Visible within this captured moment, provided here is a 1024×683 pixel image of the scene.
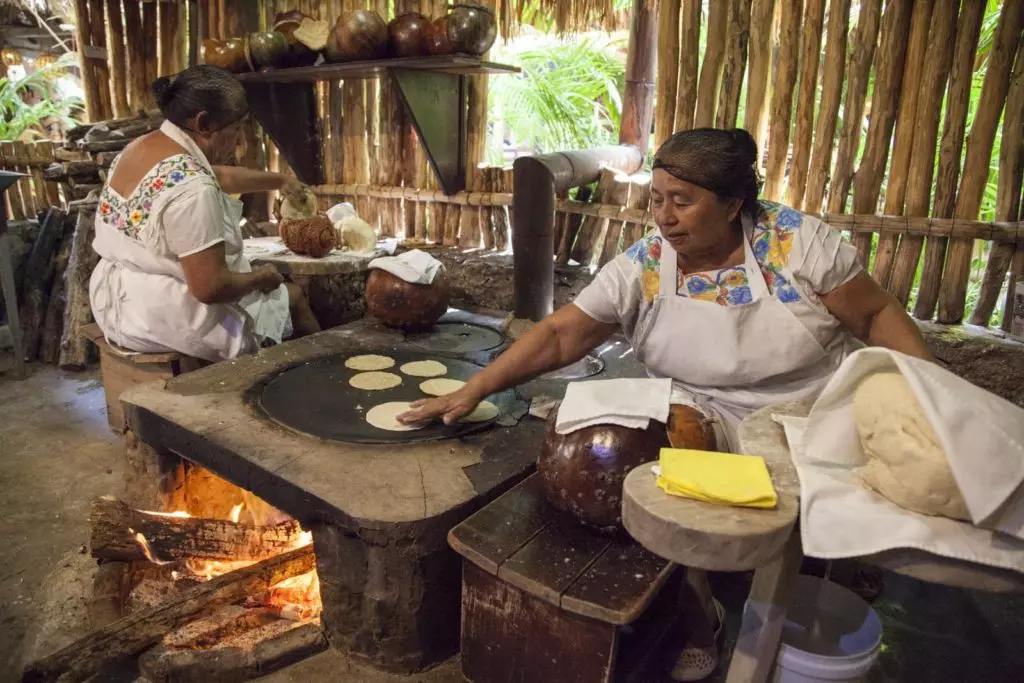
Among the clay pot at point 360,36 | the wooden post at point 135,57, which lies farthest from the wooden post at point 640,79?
the wooden post at point 135,57

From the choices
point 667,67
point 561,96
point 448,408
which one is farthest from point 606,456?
point 561,96

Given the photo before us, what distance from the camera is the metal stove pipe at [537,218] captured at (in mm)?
3004

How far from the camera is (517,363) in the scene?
221 centimetres

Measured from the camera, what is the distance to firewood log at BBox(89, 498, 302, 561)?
2391 millimetres

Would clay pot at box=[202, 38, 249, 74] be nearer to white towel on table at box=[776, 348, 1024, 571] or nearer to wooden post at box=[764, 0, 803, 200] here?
wooden post at box=[764, 0, 803, 200]

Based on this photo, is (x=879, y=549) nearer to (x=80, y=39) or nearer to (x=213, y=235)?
(x=213, y=235)

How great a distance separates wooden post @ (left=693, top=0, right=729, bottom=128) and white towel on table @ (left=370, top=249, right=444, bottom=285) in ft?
5.17

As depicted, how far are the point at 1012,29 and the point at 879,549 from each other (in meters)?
2.63

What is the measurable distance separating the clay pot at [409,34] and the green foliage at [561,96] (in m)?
2.33

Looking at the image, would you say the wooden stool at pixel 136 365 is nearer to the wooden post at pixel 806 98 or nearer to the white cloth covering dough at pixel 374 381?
the white cloth covering dough at pixel 374 381

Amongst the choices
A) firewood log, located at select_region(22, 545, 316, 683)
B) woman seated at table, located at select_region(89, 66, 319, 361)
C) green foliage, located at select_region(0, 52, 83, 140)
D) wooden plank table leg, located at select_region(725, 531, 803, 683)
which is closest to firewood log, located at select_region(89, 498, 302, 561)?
firewood log, located at select_region(22, 545, 316, 683)

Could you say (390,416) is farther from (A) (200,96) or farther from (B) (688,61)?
(B) (688,61)

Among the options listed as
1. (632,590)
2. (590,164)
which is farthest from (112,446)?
(632,590)

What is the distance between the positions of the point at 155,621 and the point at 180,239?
4.79ft
